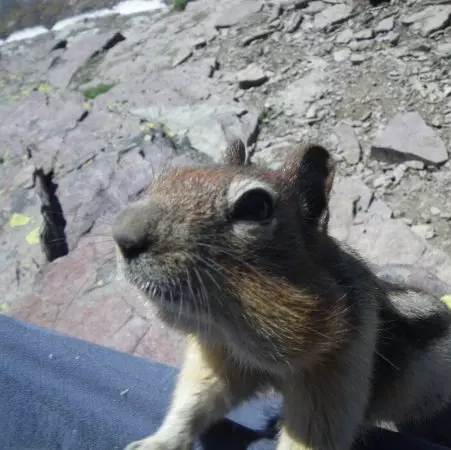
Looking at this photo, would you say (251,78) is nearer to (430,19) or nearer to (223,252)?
(430,19)

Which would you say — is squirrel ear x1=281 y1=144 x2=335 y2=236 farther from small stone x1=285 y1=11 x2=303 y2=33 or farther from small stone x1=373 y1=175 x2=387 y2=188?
small stone x1=285 y1=11 x2=303 y2=33

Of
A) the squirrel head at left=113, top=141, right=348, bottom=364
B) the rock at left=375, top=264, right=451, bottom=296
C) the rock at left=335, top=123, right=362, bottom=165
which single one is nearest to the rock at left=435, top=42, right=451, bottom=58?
the rock at left=335, top=123, right=362, bottom=165

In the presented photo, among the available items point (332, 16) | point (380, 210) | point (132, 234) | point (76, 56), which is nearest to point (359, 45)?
point (332, 16)

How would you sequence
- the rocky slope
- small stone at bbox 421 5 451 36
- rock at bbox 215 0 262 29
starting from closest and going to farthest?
the rocky slope → small stone at bbox 421 5 451 36 → rock at bbox 215 0 262 29

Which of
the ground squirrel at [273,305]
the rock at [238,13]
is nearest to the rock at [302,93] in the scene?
the rock at [238,13]

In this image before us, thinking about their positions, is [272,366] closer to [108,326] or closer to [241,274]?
[241,274]

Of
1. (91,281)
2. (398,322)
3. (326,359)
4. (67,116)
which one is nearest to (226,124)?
(67,116)
